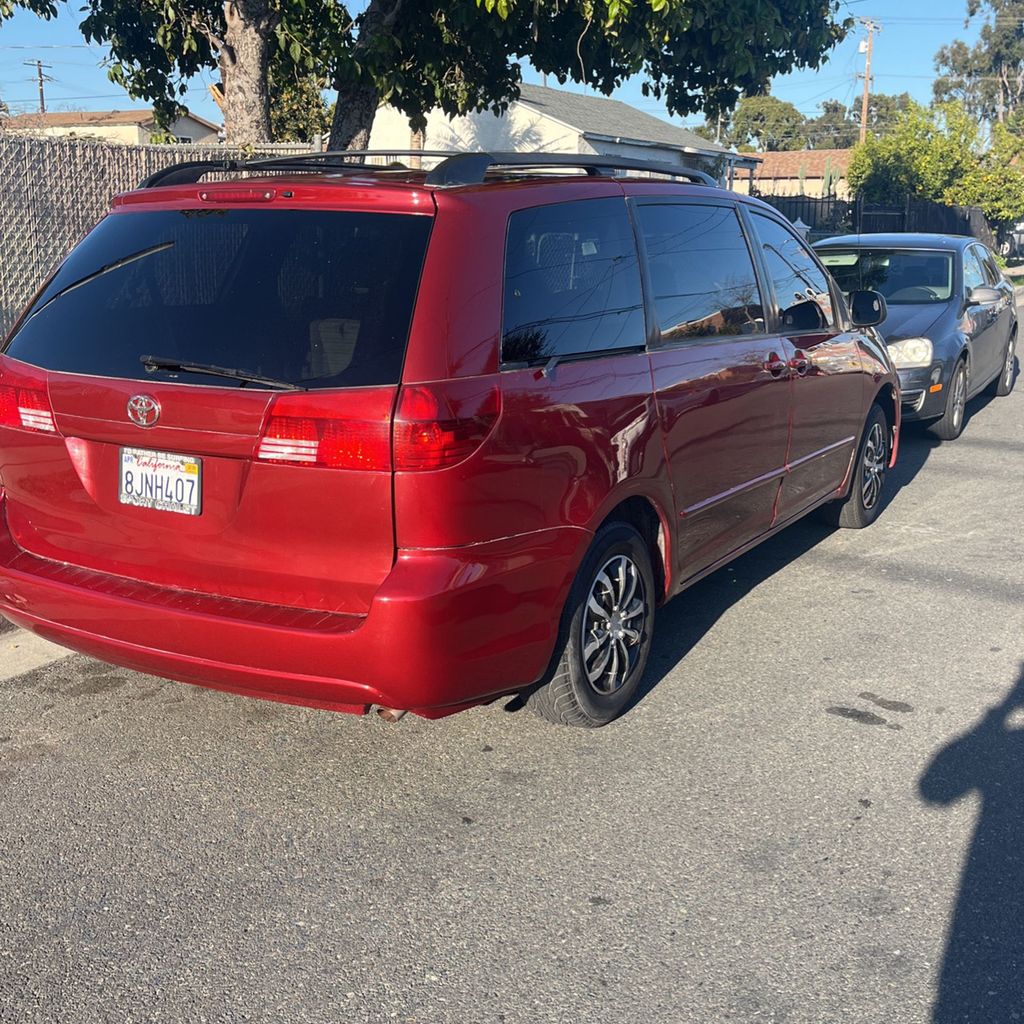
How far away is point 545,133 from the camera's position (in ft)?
112

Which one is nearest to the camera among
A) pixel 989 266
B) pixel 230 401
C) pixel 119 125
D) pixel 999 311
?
pixel 230 401

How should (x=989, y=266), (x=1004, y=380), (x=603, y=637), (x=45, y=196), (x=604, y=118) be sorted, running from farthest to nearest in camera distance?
1. (x=604, y=118)
2. (x=1004, y=380)
3. (x=989, y=266)
4. (x=45, y=196)
5. (x=603, y=637)

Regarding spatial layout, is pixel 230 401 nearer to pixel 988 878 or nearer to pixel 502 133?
pixel 988 878

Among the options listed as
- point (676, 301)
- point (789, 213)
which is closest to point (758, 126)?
point (789, 213)

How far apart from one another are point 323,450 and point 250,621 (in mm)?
560

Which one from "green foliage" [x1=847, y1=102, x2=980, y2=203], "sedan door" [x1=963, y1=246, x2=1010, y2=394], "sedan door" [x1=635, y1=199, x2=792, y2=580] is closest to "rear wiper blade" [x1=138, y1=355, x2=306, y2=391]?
"sedan door" [x1=635, y1=199, x2=792, y2=580]

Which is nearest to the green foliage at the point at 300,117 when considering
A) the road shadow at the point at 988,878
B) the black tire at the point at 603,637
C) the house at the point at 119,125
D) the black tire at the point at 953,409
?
the black tire at the point at 953,409

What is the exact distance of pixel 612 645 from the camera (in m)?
4.37

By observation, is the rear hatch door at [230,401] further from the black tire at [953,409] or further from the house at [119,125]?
the house at [119,125]

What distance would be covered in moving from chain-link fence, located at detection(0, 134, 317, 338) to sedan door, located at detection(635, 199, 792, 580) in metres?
5.10

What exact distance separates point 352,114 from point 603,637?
8198mm

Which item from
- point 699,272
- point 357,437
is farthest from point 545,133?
point 357,437

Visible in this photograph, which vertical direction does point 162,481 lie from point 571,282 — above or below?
below

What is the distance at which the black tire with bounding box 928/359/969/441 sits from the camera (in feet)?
32.1
